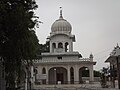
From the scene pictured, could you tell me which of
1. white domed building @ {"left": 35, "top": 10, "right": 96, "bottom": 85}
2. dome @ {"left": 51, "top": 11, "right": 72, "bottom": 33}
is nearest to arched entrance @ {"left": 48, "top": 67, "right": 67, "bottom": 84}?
white domed building @ {"left": 35, "top": 10, "right": 96, "bottom": 85}

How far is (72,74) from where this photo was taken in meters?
60.9

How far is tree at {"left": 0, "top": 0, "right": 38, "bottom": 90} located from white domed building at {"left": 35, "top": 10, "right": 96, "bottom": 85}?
122 ft

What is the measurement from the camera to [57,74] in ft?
203

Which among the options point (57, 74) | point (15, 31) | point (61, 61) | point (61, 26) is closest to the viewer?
point (15, 31)

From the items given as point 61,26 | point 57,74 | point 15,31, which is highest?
point 61,26

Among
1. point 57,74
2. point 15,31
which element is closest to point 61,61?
point 57,74

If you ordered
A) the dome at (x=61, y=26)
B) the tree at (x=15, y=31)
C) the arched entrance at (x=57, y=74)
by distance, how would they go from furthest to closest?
the arched entrance at (x=57, y=74) → the dome at (x=61, y=26) → the tree at (x=15, y=31)

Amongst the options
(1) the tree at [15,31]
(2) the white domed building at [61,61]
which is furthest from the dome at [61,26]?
(1) the tree at [15,31]

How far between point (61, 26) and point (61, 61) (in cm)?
753

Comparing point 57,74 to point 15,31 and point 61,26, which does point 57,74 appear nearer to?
point 61,26

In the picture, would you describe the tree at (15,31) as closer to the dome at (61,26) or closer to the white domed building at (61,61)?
the white domed building at (61,61)

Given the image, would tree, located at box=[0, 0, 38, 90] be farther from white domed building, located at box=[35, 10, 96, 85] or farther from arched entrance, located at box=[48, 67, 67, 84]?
arched entrance, located at box=[48, 67, 67, 84]

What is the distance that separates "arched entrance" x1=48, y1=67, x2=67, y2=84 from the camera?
60378mm

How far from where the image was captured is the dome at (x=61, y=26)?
60159 millimetres
